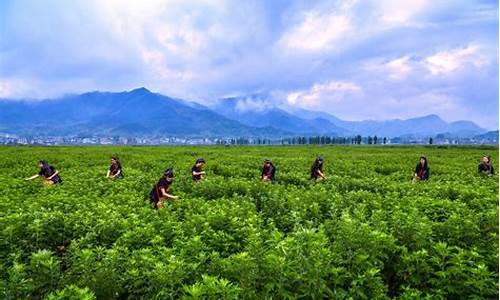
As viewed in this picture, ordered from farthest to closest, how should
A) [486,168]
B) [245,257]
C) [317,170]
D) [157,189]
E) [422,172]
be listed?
[486,168] → [422,172] → [317,170] → [157,189] → [245,257]

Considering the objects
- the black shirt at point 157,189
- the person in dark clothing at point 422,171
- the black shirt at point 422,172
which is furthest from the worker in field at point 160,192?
the black shirt at point 422,172

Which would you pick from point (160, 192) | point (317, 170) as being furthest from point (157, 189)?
point (317, 170)

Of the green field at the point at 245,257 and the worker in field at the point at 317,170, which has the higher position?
the worker in field at the point at 317,170

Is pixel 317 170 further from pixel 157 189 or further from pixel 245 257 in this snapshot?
pixel 245 257

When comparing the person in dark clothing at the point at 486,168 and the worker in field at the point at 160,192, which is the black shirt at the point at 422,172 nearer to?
the person in dark clothing at the point at 486,168

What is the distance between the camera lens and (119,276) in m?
7.38

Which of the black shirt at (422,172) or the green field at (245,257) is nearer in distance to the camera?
the green field at (245,257)

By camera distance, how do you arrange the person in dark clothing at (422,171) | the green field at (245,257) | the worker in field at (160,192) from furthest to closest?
the person in dark clothing at (422,171), the worker in field at (160,192), the green field at (245,257)

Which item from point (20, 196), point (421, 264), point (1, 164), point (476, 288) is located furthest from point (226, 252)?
point (1, 164)

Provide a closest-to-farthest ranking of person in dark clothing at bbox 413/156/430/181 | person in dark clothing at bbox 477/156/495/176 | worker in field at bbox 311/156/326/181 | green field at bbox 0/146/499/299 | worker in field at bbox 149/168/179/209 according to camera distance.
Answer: green field at bbox 0/146/499/299
worker in field at bbox 149/168/179/209
worker in field at bbox 311/156/326/181
person in dark clothing at bbox 413/156/430/181
person in dark clothing at bbox 477/156/495/176

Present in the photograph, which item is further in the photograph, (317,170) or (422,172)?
(422,172)

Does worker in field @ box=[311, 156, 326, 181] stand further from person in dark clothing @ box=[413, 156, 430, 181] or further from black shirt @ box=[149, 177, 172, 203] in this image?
black shirt @ box=[149, 177, 172, 203]

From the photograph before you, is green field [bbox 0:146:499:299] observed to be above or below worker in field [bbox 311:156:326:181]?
below

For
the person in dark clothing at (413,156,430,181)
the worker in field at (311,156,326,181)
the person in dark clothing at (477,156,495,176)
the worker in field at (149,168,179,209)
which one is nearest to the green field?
the worker in field at (149,168,179,209)
